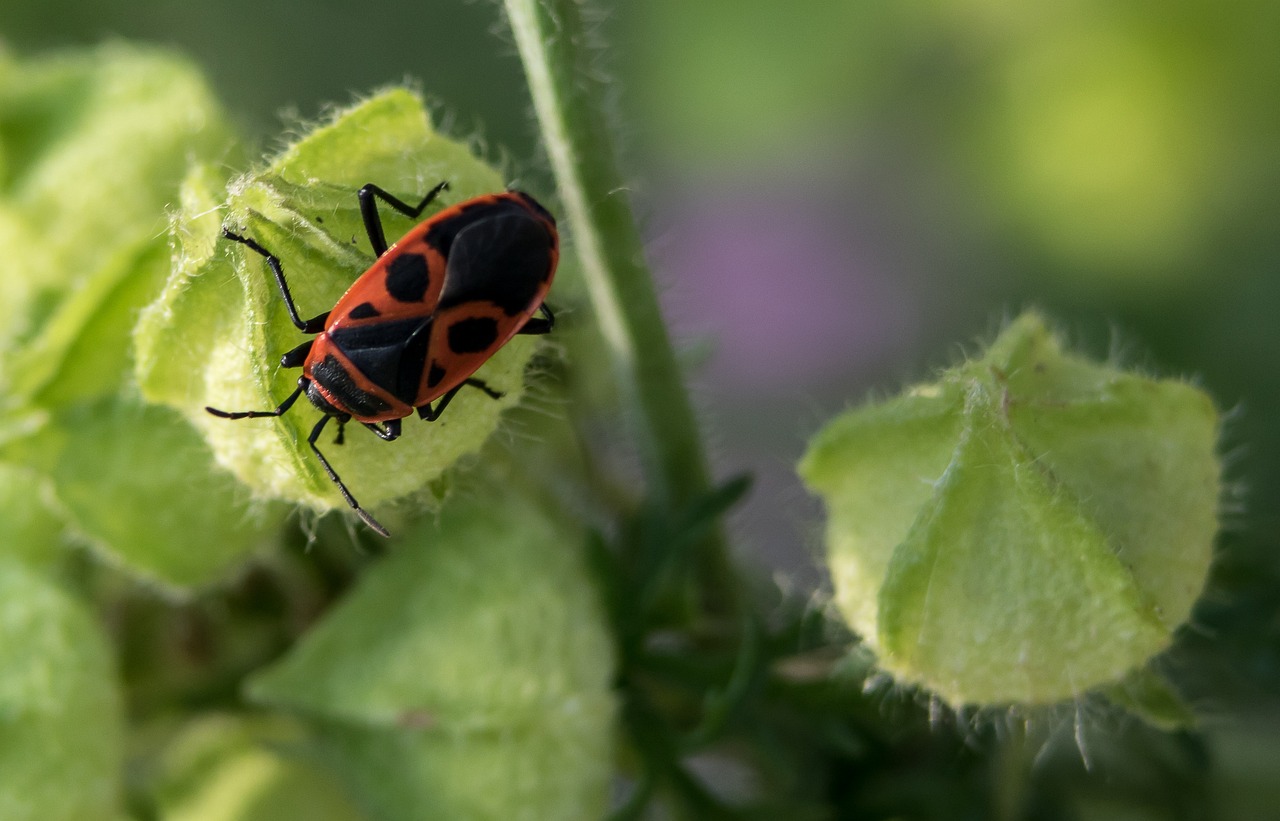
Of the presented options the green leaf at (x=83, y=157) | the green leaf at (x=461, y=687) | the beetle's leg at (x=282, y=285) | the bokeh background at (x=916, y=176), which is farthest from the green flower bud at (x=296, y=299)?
the bokeh background at (x=916, y=176)

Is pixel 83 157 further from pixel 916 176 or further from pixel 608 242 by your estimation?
pixel 916 176

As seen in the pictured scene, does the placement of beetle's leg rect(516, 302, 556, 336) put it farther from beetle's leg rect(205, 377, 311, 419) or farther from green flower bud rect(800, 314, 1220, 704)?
green flower bud rect(800, 314, 1220, 704)

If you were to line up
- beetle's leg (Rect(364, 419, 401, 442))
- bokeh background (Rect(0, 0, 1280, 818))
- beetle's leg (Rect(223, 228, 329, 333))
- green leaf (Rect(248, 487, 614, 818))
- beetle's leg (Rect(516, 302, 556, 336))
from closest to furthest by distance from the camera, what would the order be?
1. beetle's leg (Rect(223, 228, 329, 333))
2. beetle's leg (Rect(364, 419, 401, 442))
3. beetle's leg (Rect(516, 302, 556, 336))
4. green leaf (Rect(248, 487, 614, 818))
5. bokeh background (Rect(0, 0, 1280, 818))

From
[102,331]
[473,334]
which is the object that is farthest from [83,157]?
[473,334]

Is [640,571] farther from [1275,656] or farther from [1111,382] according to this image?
[1275,656]

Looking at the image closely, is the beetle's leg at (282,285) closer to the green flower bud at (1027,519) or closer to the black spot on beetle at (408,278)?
the black spot on beetle at (408,278)

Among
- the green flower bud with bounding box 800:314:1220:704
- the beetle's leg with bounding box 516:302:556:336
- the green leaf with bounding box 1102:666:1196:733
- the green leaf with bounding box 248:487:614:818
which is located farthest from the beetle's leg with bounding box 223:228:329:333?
the green leaf with bounding box 1102:666:1196:733

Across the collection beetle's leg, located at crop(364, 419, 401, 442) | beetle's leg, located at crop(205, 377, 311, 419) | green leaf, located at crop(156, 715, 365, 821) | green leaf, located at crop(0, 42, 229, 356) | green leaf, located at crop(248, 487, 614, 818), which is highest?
green leaf, located at crop(0, 42, 229, 356)
